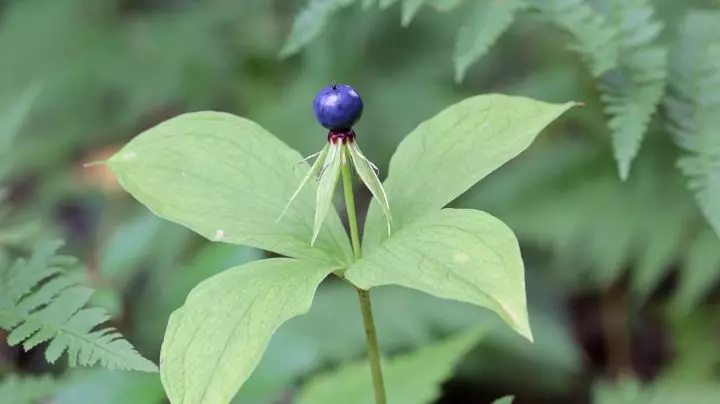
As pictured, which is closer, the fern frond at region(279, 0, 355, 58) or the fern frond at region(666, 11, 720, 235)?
the fern frond at region(666, 11, 720, 235)

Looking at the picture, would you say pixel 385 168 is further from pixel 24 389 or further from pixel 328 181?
pixel 328 181

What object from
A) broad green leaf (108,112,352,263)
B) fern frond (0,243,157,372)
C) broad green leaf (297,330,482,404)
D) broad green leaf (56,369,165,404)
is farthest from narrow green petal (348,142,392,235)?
broad green leaf (56,369,165,404)

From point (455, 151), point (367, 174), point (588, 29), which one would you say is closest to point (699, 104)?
point (588, 29)

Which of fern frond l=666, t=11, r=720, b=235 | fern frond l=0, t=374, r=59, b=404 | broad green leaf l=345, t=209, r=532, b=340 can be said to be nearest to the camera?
broad green leaf l=345, t=209, r=532, b=340

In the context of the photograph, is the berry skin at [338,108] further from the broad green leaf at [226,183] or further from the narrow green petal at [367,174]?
the broad green leaf at [226,183]

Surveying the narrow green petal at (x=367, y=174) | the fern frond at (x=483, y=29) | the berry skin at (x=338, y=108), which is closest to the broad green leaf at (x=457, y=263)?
the narrow green petal at (x=367, y=174)

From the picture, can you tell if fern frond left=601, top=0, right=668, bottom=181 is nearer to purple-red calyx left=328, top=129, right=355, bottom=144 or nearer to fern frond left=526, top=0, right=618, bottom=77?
fern frond left=526, top=0, right=618, bottom=77
